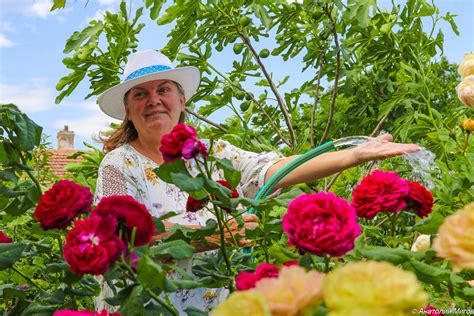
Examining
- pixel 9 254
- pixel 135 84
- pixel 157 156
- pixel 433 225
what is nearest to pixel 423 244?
pixel 433 225

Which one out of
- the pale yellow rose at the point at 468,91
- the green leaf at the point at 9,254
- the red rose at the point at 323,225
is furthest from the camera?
the pale yellow rose at the point at 468,91

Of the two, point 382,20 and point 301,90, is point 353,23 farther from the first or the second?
point 301,90

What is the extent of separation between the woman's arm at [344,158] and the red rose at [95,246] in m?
0.92

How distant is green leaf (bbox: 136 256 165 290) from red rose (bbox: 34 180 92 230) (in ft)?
1.11

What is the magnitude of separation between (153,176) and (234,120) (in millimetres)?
1852

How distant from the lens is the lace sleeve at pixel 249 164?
7.12 ft

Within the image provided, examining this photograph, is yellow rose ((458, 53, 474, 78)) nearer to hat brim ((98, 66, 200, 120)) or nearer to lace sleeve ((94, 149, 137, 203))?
hat brim ((98, 66, 200, 120))

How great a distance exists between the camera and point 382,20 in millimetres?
3574

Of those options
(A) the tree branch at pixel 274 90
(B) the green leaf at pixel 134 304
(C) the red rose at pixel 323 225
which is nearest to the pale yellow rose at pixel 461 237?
(C) the red rose at pixel 323 225

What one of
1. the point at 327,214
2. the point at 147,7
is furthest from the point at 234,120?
the point at 327,214

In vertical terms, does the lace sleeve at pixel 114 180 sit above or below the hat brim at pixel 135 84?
below

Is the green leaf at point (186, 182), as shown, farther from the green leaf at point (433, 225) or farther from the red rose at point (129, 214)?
the green leaf at point (433, 225)

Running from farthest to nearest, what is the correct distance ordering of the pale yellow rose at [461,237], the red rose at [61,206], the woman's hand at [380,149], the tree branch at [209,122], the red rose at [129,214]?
the tree branch at [209,122]
the woman's hand at [380,149]
the red rose at [61,206]
the red rose at [129,214]
the pale yellow rose at [461,237]

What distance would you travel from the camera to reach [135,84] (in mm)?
2248
